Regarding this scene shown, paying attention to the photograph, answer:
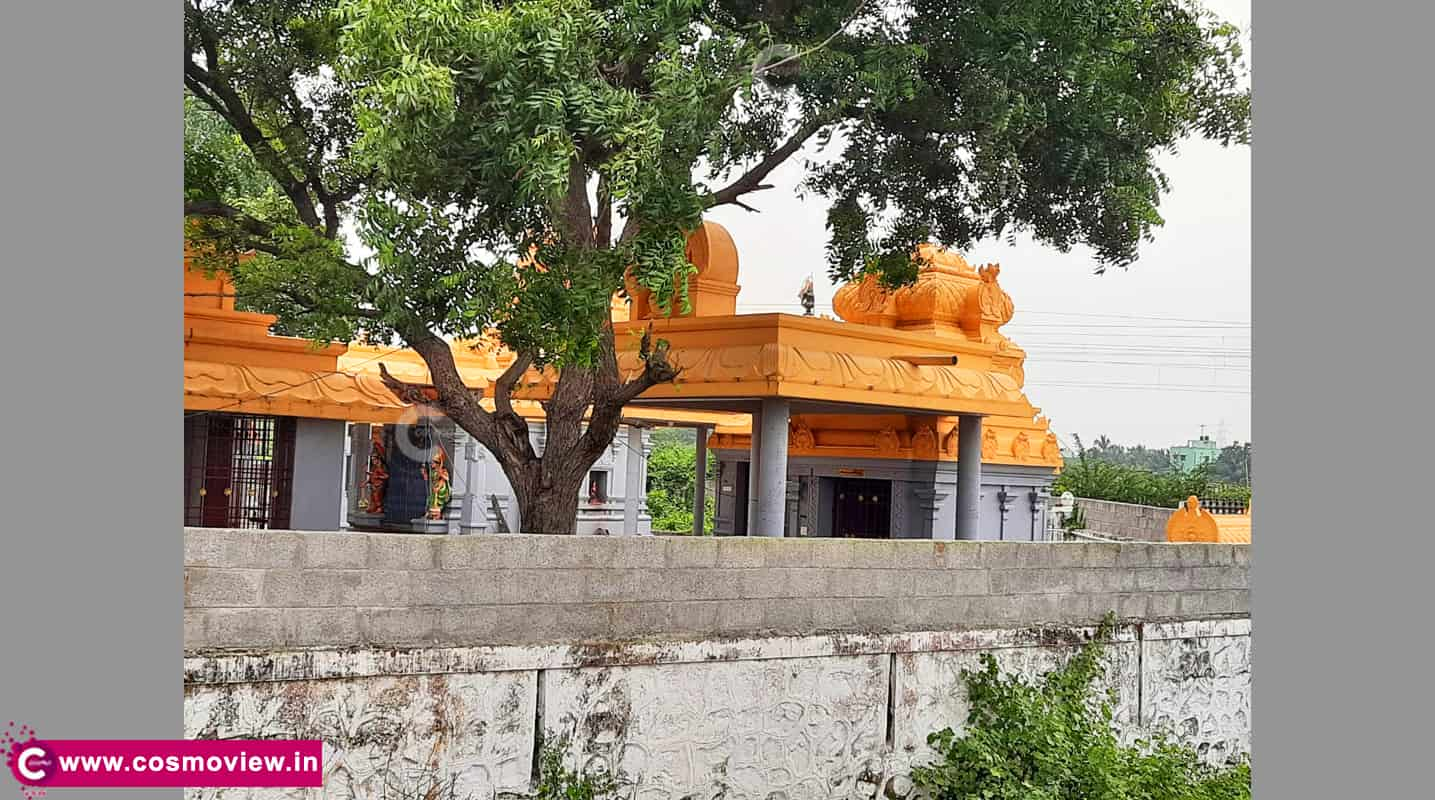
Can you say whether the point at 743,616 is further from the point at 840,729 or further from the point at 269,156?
the point at 269,156

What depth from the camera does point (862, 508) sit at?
49.0 ft

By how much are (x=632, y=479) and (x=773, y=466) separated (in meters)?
6.79

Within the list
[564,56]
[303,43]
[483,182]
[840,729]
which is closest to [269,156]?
[303,43]

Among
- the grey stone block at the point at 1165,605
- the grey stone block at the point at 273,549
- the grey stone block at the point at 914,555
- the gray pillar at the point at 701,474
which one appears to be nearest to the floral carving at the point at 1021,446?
the gray pillar at the point at 701,474

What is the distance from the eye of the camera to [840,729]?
7934mm

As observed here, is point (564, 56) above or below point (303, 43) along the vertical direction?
below

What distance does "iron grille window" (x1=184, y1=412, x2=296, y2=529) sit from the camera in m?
11.7

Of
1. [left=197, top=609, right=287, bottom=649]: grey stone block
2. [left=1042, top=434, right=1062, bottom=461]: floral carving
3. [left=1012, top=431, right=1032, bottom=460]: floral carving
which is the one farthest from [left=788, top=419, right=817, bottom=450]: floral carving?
[left=197, top=609, right=287, bottom=649]: grey stone block

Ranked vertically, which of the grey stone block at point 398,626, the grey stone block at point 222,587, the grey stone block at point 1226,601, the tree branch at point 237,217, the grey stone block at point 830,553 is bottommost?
the grey stone block at point 1226,601

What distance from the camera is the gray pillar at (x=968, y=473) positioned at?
1368 centimetres

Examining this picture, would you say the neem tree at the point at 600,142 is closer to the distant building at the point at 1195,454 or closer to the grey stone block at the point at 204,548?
the grey stone block at the point at 204,548

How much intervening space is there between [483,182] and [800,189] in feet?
14.0

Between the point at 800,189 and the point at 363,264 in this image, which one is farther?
the point at 800,189

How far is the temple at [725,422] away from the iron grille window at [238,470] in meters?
0.02
